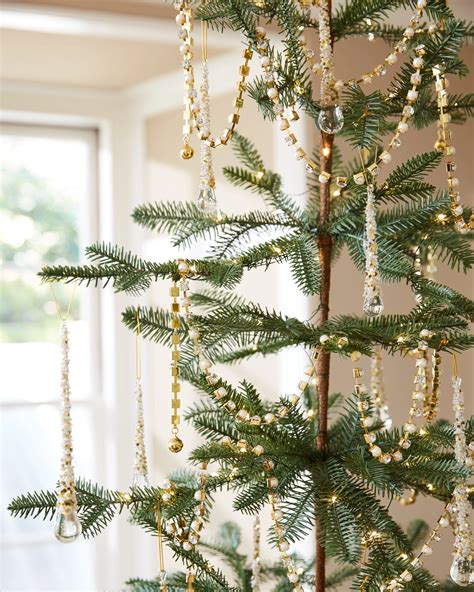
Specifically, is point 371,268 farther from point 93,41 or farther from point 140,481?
point 93,41

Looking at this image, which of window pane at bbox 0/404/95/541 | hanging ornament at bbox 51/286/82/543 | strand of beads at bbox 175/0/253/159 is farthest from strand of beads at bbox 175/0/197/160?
window pane at bbox 0/404/95/541

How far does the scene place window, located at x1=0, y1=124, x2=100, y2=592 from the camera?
3.09 metres

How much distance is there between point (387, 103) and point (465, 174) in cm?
158

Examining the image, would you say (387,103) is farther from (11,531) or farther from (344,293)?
(11,531)

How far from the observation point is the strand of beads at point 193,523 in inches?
41.0

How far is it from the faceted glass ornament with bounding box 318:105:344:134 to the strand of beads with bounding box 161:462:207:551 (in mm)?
409

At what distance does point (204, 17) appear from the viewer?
107 centimetres

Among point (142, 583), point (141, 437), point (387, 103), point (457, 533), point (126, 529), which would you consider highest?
point (387, 103)

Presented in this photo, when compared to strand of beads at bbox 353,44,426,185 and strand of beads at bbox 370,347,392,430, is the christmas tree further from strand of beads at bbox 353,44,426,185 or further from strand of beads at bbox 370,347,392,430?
strand of beads at bbox 370,347,392,430

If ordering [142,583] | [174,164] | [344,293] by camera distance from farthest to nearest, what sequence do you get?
[174,164], [344,293], [142,583]

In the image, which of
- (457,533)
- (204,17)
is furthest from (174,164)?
(457,533)

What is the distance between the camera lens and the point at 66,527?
976 millimetres

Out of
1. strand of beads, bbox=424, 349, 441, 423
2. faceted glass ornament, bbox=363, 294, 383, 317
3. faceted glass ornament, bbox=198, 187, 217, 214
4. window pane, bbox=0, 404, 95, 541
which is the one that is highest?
faceted glass ornament, bbox=198, 187, 217, 214

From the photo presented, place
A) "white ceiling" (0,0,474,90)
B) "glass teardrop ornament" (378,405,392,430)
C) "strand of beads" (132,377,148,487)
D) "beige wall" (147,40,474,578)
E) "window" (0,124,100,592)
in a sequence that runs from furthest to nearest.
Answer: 1. "window" (0,124,100,592)
2. "beige wall" (147,40,474,578)
3. "white ceiling" (0,0,474,90)
4. "glass teardrop ornament" (378,405,392,430)
5. "strand of beads" (132,377,148,487)
